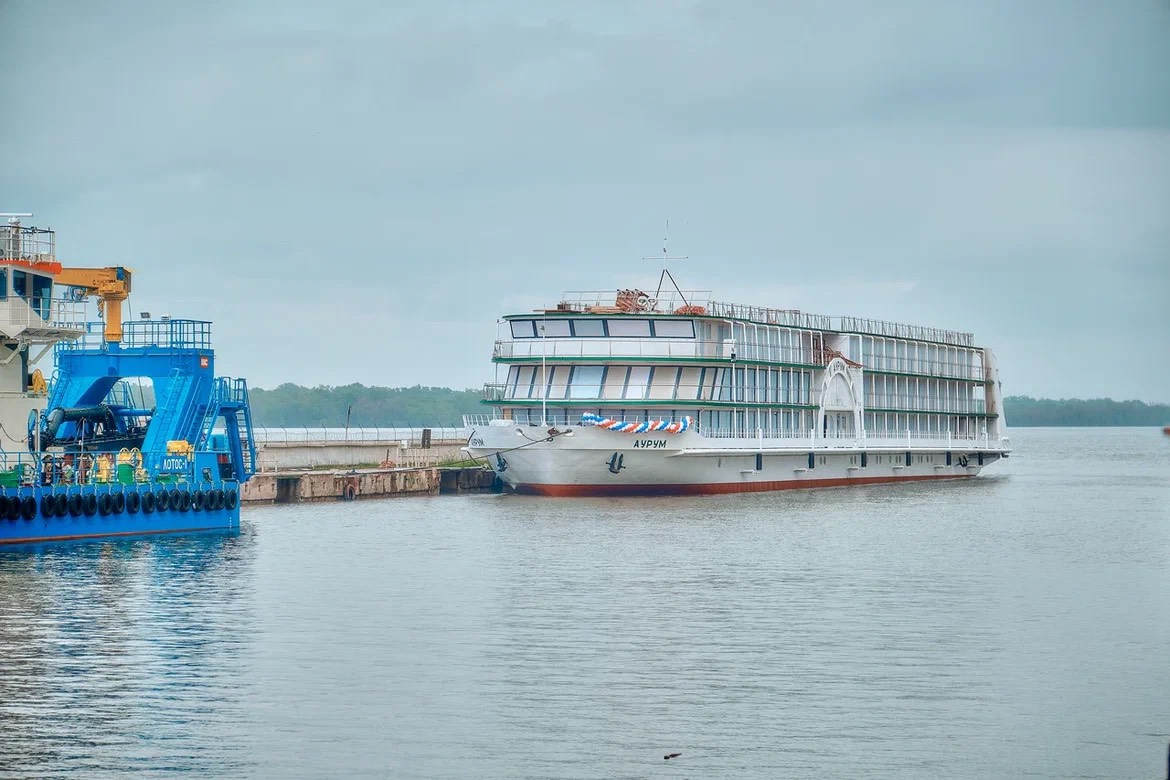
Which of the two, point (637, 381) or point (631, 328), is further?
point (631, 328)

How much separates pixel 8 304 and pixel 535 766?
1209 inches

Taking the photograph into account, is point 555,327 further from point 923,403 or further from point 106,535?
point 923,403

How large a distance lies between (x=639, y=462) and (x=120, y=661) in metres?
37.4

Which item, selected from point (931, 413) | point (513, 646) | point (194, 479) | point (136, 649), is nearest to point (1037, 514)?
point (931, 413)

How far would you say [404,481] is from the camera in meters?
68.4

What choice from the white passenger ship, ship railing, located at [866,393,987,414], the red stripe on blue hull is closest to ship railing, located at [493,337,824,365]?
the white passenger ship

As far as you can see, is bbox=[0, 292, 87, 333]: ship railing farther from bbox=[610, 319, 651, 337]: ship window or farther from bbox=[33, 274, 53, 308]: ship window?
bbox=[610, 319, 651, 337]: ship window

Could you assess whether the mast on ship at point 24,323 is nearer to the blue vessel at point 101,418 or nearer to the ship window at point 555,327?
the blue vessel at point 101,418

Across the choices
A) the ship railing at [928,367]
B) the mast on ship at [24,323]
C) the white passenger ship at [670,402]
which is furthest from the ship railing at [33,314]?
the ship railing at [928,367]

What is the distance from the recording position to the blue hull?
39781mm

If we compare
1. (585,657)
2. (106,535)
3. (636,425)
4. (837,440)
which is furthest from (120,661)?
(837,440)

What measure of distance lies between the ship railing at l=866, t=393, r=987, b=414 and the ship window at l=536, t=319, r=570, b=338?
73.6 feet

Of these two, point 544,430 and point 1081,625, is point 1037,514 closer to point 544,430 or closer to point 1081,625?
point 544,430

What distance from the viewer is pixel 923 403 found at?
84.8 metres
